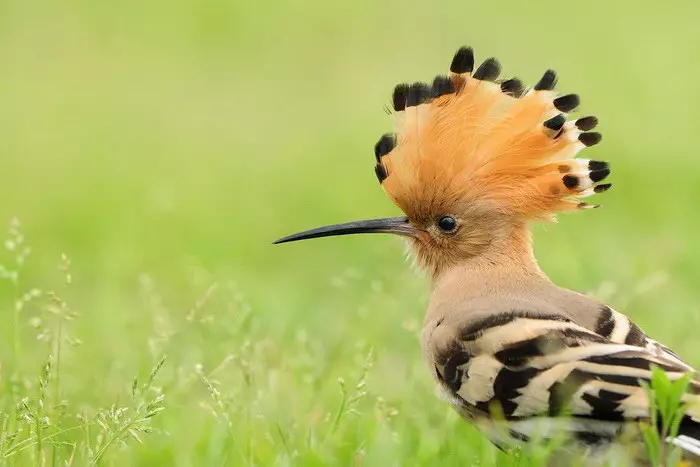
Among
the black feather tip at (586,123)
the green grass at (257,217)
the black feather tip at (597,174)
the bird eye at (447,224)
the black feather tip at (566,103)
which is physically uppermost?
the black feather tip at (566,103)

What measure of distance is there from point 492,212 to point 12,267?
2.44 meters

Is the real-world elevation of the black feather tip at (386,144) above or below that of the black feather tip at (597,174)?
above

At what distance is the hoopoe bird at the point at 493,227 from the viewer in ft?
8.16

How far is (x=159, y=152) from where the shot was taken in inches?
274

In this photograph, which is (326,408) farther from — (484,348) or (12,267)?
(12,267)

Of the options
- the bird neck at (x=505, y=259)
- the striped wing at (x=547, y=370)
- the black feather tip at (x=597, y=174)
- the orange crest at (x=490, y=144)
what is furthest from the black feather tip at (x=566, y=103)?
the striped wing at (x=547, y=370)

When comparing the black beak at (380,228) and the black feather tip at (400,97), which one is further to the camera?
the black beak at (380,228)

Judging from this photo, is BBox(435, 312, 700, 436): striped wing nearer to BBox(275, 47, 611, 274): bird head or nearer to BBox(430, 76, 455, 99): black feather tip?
BBox(275, 47, 611, 274): bird head

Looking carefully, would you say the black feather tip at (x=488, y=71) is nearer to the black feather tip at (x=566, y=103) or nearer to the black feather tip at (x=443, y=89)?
the black feather tip at (x=443, y=89)

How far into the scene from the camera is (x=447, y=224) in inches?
122

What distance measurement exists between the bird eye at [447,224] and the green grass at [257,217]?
1.28ft

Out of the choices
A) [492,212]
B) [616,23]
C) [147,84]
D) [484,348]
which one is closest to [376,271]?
[492,212]

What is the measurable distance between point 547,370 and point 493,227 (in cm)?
70

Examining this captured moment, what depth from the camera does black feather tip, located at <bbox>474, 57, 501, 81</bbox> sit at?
303cm
